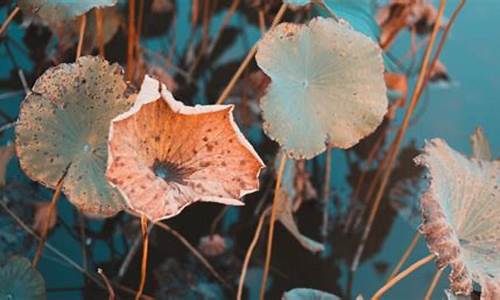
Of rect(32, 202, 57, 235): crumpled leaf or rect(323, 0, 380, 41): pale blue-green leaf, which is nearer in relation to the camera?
rect(323, 0, 380, 41): pale blue-green leaf

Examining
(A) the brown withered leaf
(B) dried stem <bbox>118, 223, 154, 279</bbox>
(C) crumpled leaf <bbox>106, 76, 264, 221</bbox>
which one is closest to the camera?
(C) crumpled leaf <bbox>106, 76, 264, 221</bbox>

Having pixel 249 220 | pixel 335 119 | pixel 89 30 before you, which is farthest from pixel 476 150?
pixel 89 30

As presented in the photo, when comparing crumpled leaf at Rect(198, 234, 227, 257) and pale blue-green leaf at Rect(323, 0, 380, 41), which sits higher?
pale blue-green leaf at Rect(323, 0, 380, 41)

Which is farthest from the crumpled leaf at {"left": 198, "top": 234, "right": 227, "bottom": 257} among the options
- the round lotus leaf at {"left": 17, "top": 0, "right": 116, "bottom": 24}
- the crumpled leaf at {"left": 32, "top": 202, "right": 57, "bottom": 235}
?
the round lotus leaf at {"left": 17, "top": 0, "right": 116, "bottom": 24}

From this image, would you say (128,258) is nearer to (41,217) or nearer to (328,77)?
(41,217)

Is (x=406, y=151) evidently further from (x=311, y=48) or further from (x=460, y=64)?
(x=311, y=48)

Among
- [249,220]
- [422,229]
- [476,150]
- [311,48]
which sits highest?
[311,48]

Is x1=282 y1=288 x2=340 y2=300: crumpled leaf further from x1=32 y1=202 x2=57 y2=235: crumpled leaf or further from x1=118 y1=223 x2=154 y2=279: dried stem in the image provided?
x1=32 y1=202 x2=57 y2=235: crumpled leaf

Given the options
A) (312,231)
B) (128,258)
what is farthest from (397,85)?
(128,258)
